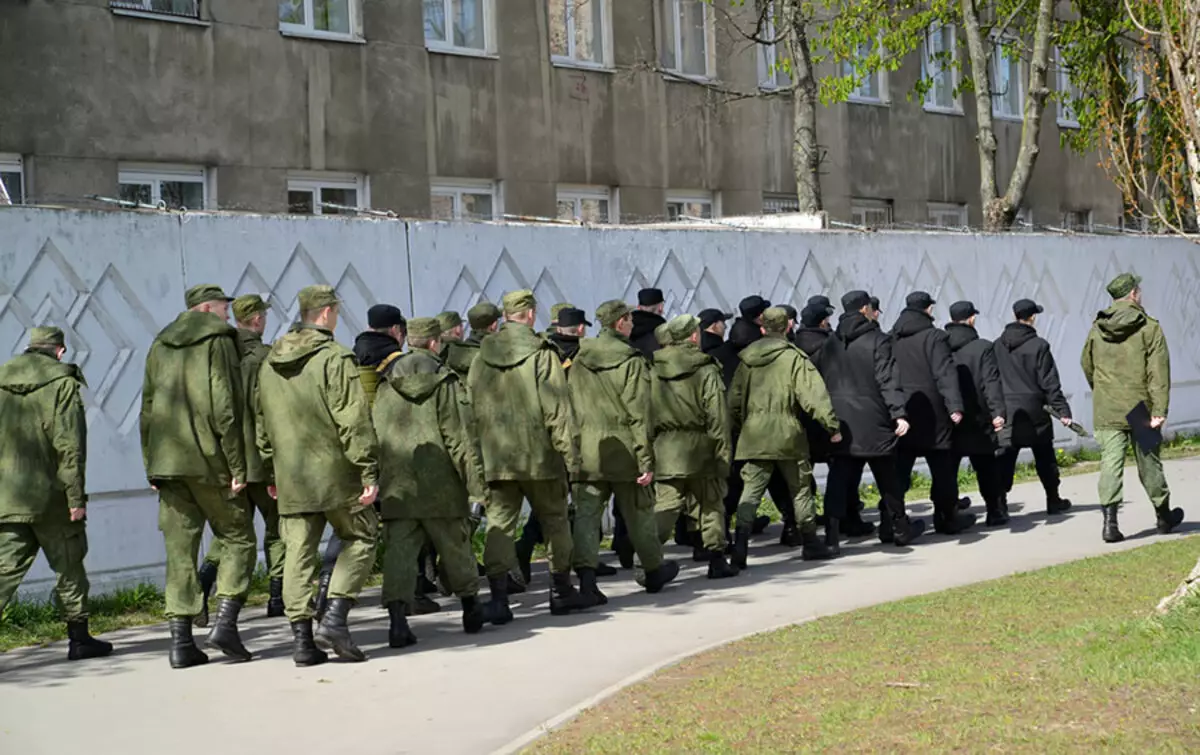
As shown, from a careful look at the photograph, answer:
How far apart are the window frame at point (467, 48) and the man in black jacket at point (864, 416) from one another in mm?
10518

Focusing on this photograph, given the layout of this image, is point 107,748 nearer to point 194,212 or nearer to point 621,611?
point 621,611

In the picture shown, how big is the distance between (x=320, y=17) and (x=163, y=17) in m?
2.59

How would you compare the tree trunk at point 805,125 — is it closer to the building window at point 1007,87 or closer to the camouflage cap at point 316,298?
the building window at point 1007,87

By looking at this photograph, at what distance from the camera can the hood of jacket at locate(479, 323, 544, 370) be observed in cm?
1209

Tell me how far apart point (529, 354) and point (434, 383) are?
3.00ft

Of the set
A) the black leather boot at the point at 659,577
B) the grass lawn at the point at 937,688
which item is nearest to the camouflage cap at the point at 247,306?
the black leather boot at the point at 659,577

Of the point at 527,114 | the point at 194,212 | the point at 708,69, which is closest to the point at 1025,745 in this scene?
the point at 194,212

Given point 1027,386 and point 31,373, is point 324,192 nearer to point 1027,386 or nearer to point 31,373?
point 1027,386

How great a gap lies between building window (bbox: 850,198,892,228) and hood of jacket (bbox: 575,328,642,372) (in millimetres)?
19261

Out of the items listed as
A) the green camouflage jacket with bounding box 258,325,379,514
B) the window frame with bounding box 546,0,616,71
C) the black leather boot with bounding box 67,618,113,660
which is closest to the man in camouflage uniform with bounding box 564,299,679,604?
the green camouflage jacket with bounding box 258,325,379,514

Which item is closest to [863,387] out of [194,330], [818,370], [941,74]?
[818,370]

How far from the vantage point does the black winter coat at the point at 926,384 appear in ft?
52.1

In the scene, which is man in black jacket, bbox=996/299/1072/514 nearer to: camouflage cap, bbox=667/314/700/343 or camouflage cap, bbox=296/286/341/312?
camouflage cap, bbox=667/314/700/343

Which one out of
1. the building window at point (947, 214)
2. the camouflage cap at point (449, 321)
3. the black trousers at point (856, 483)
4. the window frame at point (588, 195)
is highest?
the window frame at point (588, 195)
